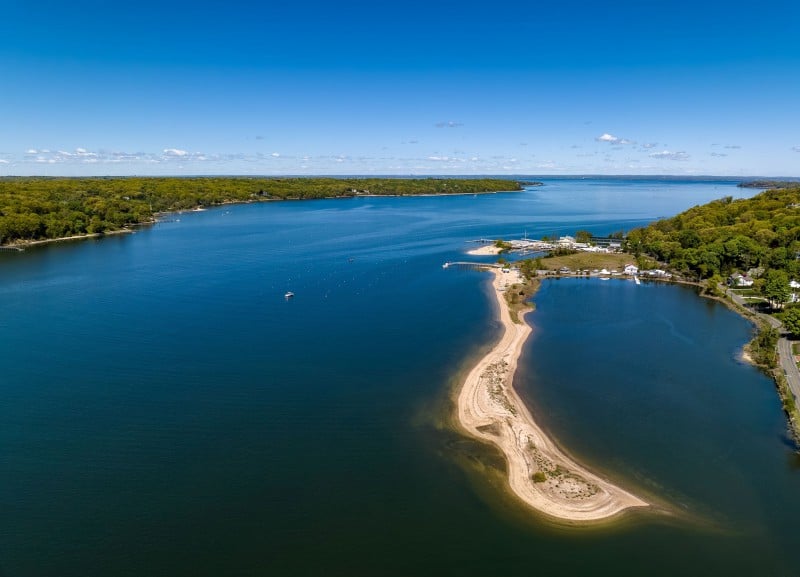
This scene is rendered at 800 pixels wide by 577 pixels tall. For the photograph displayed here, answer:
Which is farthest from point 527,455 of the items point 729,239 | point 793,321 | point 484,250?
point 484,250

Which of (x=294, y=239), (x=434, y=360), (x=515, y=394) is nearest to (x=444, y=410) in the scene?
(x=515, y=394)

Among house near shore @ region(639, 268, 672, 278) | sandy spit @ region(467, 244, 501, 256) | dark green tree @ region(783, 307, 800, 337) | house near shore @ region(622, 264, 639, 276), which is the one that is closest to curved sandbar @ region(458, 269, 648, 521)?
dark green tree @ region(783, 307, 800, 337)

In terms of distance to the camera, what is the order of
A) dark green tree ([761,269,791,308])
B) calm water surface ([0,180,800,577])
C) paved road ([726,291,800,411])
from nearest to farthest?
calm water surface ([0,180,800,577])
paved road ([726,291,800,411])
dark green tree ([761,269,791,308])

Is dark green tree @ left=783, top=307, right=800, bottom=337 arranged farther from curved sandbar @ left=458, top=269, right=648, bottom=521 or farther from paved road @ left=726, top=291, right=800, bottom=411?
curved sandbar @ left=458, top=269, right=648, bottom=521

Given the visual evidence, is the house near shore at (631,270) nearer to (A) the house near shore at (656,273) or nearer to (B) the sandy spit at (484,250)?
(A) the house near shore at (656,273)

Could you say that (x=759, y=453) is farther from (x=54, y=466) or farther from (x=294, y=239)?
(x=294, y=239)

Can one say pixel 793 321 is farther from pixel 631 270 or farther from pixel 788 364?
pixel 631 270
